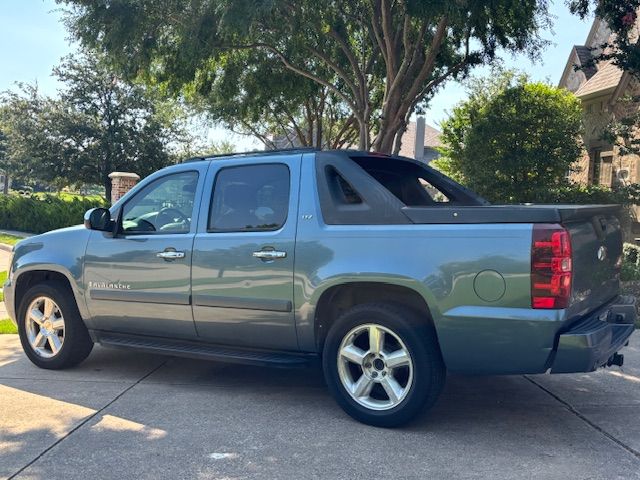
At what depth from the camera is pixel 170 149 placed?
35594 mm

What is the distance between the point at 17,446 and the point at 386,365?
2.39 m

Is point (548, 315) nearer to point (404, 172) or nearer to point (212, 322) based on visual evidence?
point (404, 172)

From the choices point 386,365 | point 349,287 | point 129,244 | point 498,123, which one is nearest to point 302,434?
point 386,365

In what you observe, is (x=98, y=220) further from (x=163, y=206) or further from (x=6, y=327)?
(x=6, y=327)

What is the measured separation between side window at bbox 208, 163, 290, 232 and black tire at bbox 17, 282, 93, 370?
5.46ft

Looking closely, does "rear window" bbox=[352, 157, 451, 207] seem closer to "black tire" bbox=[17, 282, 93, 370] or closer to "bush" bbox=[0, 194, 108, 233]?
"black tire" bbox=[17, 282, 93, 370]

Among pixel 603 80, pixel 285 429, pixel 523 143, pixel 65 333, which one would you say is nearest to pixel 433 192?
pixel 285 429

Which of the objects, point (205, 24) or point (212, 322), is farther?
point (205, 24)

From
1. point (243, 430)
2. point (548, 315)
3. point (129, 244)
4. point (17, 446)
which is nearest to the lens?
point (548, 315)

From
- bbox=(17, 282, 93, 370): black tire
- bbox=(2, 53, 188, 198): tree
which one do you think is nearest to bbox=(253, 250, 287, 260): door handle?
bbox=(17, 282, 93, 370): black tire

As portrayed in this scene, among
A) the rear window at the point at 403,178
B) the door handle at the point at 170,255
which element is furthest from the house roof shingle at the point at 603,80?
the door handle at the point at 170,255

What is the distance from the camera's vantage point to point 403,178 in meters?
5.51

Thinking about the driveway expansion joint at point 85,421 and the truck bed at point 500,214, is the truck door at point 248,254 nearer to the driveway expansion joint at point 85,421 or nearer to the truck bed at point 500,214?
the driveway expansion joint at point 85,421

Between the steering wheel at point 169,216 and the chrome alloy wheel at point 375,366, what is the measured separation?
174cm
